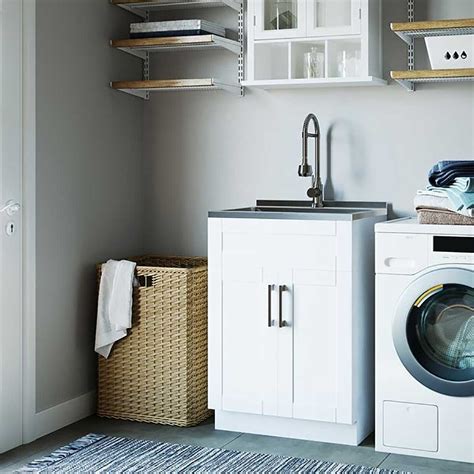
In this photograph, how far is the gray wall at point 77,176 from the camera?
3.59 metres

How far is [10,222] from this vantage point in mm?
3391

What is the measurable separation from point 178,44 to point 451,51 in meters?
1.18

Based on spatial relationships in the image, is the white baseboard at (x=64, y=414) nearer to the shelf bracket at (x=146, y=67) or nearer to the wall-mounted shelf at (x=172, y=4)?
the shelf bracket at (x=146, y=67)

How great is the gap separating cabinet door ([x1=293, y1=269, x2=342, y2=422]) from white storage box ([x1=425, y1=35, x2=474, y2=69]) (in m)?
0.95

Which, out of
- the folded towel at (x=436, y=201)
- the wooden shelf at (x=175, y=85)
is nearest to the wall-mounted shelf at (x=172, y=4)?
the wooden shelf at (x=175, y=85)

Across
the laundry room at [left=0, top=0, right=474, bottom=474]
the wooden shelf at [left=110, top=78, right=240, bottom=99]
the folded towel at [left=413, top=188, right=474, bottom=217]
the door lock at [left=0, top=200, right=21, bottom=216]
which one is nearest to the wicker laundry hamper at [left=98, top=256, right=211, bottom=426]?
the laundry room at [left=0, top=0, right=474, bottom=474]

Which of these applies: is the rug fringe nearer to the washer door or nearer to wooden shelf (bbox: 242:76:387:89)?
the washer door

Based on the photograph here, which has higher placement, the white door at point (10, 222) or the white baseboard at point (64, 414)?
the white door at point (10, 222)

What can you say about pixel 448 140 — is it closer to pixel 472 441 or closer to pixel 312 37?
pixel 312 37

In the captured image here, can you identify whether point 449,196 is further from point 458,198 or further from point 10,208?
point 10,208

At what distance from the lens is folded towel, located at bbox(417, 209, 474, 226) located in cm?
323

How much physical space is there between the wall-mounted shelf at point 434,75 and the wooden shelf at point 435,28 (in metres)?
0.14

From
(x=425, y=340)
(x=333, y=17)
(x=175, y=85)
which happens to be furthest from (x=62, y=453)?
(x=333, y=17)

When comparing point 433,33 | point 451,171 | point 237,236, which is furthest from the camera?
point 237,236
